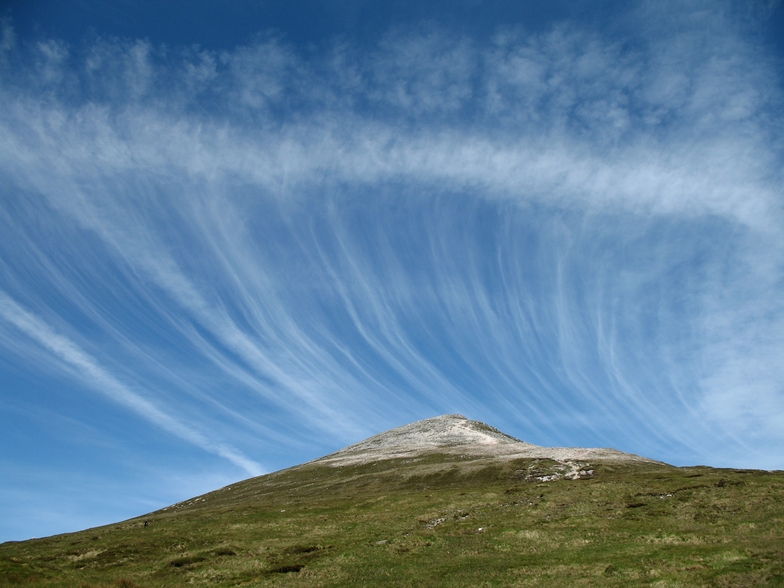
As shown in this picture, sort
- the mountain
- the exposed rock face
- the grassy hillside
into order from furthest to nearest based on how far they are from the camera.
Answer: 1. the exposed rock face
2. the mountain
3. the grassy hillside

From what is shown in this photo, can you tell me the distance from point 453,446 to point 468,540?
7885cm

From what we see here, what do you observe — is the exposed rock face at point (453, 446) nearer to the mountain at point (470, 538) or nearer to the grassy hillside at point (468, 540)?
the mountain at point (470, 538)

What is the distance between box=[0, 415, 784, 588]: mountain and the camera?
34.5 metres

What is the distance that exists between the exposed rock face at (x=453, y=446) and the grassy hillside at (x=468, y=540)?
18.5 m

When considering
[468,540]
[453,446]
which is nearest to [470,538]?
[468,540]

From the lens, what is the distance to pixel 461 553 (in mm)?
41531

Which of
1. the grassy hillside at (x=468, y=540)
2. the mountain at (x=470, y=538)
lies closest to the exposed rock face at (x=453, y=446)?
the mountain at (x=470, y=538)

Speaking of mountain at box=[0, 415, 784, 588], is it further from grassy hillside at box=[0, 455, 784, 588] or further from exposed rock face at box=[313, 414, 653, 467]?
exposed rock face at box=[313, 414, 653, 467]

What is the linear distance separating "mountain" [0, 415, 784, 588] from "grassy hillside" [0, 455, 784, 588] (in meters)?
0.19

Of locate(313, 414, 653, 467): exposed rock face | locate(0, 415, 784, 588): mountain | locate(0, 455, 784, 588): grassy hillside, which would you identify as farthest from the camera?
locate(313, 414, 653, 467): exposed rock face

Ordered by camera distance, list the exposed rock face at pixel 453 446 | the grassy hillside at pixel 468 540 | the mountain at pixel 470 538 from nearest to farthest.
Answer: the grassy hillside at pixel 468 540
the mountain at pixel 470 538
the exposed rock face at pixel 453 446

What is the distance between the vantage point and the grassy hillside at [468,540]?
113ft

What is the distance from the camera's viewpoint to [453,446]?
122 metres

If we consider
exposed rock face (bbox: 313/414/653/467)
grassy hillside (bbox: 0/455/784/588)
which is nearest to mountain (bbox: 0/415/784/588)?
grassy hillside (bbox: 0/455/784/588)
